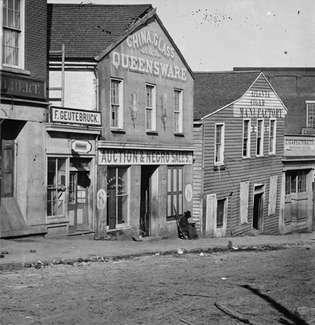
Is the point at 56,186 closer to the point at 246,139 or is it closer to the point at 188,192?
the point at 188,192

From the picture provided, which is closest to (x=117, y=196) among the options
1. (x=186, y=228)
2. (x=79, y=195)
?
(x=79, y=195)

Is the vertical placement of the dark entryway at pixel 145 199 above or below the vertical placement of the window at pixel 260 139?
below

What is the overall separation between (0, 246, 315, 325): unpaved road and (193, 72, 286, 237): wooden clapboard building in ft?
42.8

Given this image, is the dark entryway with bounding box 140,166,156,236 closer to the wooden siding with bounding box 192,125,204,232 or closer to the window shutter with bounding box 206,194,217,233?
the wooden siding with bounding box 192,125,204,232

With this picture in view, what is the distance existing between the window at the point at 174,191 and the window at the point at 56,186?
7865 millimetres

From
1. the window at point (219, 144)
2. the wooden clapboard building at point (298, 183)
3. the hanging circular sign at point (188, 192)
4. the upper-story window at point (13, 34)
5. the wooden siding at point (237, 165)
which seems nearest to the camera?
the upper-story window at point (13, 34)

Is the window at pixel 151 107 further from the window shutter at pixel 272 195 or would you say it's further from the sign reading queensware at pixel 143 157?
the window shutter at pixel 272 195

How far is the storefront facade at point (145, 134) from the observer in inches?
952

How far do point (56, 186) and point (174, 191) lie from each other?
8.74m

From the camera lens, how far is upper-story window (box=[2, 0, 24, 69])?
19.0 m

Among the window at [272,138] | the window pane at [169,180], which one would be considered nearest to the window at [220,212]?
the window pane at [169,180]

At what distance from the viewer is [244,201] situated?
3441 cm

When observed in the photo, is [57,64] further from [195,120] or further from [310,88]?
[310,88]

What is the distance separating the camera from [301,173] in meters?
41.8
